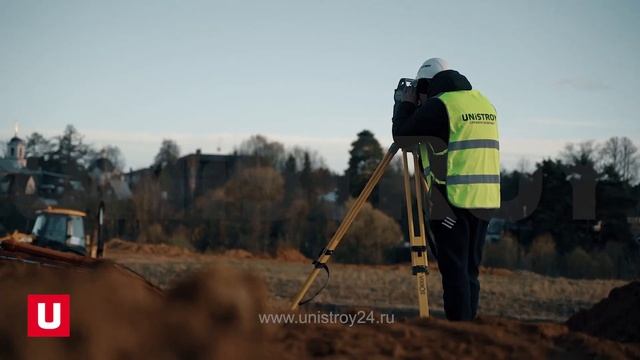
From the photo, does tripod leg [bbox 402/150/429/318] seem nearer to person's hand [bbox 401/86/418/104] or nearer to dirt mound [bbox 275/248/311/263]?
person's hand [bbox 401/86/418/104]

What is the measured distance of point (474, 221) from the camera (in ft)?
17.0

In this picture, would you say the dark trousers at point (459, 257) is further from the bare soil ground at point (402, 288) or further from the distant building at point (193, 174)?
the distant building at point (193, 174)

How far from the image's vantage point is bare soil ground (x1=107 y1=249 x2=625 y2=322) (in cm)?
2384

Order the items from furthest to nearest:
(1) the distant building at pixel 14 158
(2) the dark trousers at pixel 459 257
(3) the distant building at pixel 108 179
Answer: (1) the distant building at pixel 14 158, (3) the distant building at pixel 108 179, (2) the dark trousers at pixel 459 257

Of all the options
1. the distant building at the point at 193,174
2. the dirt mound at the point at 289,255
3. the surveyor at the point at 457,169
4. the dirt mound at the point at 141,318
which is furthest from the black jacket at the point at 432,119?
the distant building at the point at 193,174

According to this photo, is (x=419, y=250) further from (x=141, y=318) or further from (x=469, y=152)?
(x=141, y=318)

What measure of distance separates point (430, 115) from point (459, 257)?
1.03 m

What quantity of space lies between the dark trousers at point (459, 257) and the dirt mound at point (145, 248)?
37063mm

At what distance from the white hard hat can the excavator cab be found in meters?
15.6

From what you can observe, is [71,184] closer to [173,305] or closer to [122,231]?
[122,231]

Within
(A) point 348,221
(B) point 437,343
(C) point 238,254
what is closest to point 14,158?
(C) point 238,254

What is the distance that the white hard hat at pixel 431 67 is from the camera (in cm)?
535

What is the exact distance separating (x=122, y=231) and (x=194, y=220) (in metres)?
4.74

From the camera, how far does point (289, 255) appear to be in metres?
42.7
